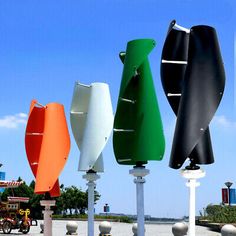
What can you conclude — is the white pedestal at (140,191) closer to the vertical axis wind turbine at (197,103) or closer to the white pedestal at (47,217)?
the vertical axis wind turbine at (197,103)

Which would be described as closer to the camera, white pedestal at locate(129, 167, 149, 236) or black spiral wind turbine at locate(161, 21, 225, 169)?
black spiral wind turbine at locate(161, 21, 225, 169)

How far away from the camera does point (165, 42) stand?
216 inches

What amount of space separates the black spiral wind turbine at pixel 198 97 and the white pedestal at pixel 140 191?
0.86 meters

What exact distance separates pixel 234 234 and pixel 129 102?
555 centimetres

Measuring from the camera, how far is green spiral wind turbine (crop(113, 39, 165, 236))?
5.89 meters

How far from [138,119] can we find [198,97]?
3.73 feet

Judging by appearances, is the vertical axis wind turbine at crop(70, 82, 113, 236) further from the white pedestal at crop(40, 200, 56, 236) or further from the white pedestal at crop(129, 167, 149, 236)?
the white pedestal at crop(129, 167, 149, 236)

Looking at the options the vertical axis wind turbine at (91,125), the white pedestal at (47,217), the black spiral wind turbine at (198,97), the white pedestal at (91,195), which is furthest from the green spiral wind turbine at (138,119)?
the white pedestal at (47,217)

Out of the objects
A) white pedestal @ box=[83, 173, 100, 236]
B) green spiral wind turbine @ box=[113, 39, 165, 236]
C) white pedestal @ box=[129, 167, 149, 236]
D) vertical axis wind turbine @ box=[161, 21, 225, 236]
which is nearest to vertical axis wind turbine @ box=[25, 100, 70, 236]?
white pedestal @ box=[83, 173, 100, 236]

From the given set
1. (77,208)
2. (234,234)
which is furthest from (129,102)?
(77,208)

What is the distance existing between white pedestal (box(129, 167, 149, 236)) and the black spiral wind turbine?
859 millimetres

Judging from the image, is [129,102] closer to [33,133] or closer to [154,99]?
[154,99]

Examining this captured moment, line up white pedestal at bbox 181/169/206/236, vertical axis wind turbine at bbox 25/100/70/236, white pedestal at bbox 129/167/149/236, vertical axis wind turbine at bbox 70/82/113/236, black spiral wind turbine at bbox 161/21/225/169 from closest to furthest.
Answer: black spiral wind turbine at bbox 161/21/225/169
white pedestal at bbox 181/169/206/236
white pedestal at bbox 129/167/149/236
vertical axis wind turbine at bbox 25/100/70/236
vertical axis wind turbine at bbox 70/82/113/236

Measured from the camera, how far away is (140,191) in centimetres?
591
